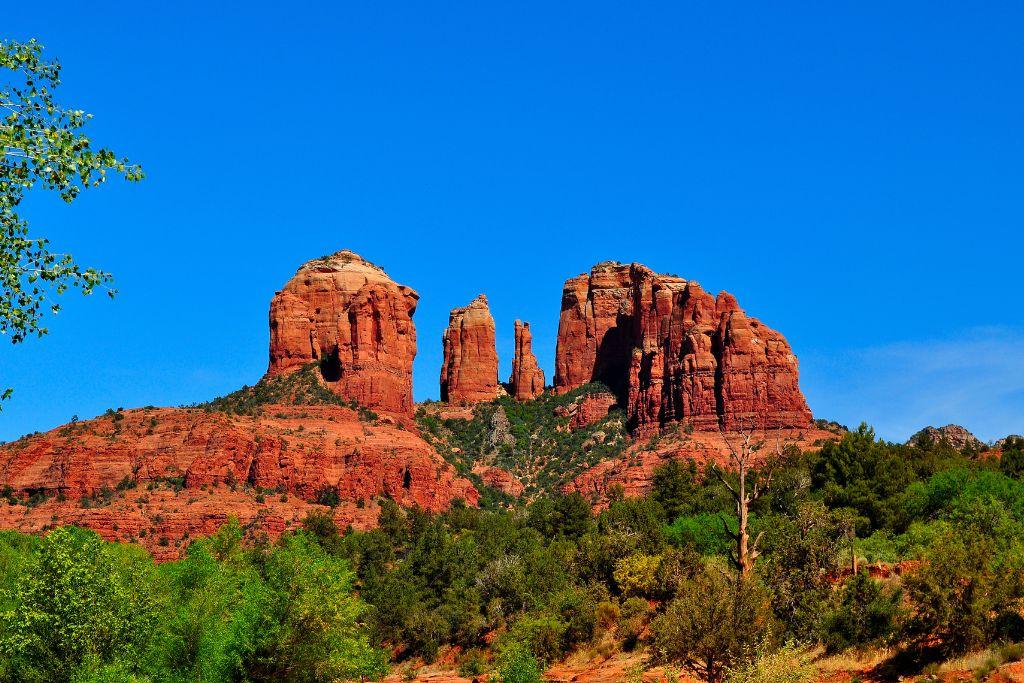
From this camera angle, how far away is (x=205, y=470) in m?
91.2

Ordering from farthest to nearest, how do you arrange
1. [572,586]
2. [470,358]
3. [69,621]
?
[470,358] → [572,586] → [69,621]

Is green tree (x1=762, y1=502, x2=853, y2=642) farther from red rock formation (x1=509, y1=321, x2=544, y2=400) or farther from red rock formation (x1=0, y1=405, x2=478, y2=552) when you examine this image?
red rock formation (x1=509, y1=321, x2=544, y2=400)

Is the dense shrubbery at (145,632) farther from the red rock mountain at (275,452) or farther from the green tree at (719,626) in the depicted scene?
the red rock mountain at (275,452)

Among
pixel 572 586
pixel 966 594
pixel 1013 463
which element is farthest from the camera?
pixel 1013 463

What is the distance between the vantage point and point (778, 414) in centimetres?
11100

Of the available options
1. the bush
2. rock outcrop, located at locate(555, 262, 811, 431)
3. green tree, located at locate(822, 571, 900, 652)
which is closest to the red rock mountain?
rock outcrop, located at locate(555, 262, 811, 431)

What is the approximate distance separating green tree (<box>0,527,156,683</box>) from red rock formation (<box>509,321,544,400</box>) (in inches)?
4217

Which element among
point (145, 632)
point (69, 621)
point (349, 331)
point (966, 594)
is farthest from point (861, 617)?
point (349, 331)

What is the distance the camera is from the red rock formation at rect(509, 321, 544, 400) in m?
151

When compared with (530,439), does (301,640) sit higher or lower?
lower

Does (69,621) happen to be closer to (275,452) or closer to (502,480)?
(275,452)

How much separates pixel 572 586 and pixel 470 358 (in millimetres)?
88546

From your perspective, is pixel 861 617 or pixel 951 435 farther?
pixel 951 435

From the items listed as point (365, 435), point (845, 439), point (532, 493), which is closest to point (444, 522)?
point (365, 435)
